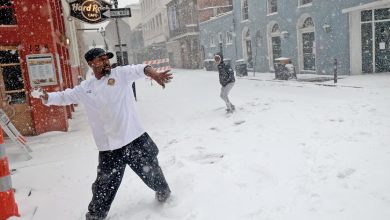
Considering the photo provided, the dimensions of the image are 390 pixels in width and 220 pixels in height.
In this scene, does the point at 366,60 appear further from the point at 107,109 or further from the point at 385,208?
the point at 107,109

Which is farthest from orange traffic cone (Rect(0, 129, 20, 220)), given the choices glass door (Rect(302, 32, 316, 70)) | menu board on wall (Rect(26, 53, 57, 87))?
glass door (Rect(302, 32, 316, 70))

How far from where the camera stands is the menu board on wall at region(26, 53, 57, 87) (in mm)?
8773

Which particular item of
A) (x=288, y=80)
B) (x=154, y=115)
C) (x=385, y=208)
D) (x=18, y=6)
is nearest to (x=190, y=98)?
(x=154, y=115)

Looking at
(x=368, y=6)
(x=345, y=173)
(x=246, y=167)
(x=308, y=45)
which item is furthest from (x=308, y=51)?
(x=345, y=173)

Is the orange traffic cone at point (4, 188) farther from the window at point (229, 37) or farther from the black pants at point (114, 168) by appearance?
the window at point (229, 37)

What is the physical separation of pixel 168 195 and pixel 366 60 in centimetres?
1435

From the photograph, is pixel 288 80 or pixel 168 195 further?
pixel 288 80

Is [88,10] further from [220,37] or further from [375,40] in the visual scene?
[220,37]

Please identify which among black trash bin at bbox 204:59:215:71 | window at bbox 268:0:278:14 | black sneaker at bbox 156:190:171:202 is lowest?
black sneaker at bbox 156:190:171:202

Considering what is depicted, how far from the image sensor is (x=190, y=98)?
45.1 feet

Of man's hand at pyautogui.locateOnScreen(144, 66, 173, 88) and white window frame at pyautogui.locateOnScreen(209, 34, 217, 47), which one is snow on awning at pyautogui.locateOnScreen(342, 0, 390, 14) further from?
white window frame at pyautogui.locateOnScreen(209, 34, 217, 47)

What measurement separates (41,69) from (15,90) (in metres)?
0.92

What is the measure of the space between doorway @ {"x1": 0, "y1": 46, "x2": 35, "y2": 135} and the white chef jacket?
589 centimetres

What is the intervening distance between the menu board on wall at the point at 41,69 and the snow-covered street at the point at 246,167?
134cm
